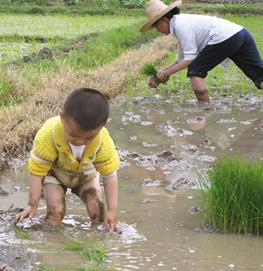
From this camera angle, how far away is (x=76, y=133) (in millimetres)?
2930

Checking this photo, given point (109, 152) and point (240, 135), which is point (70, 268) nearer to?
point (109, 152)

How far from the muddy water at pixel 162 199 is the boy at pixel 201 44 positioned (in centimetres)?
35

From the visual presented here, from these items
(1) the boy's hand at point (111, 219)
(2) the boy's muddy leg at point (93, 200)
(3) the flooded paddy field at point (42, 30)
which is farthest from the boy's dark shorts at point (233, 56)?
(1) the boy's hand at point (111, 219)

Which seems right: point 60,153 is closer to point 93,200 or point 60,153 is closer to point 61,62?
point 93,200

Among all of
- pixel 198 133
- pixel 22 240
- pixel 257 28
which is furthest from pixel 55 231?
pixel 257 28

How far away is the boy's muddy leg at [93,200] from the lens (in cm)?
334

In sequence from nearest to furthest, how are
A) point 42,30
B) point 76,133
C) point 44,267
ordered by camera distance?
point 44,267 < point 76,133 < point 42,30

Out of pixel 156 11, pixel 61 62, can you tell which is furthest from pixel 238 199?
pixel 61 62

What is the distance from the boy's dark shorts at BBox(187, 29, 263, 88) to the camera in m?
6.56

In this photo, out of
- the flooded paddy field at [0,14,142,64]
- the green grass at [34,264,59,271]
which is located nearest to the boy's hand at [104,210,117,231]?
the green grass at [34,264,59,271]

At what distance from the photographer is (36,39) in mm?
12773

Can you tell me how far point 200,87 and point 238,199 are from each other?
362cm

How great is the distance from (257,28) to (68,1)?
7961mm

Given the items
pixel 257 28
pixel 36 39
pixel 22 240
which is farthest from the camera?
pixel 257 28
